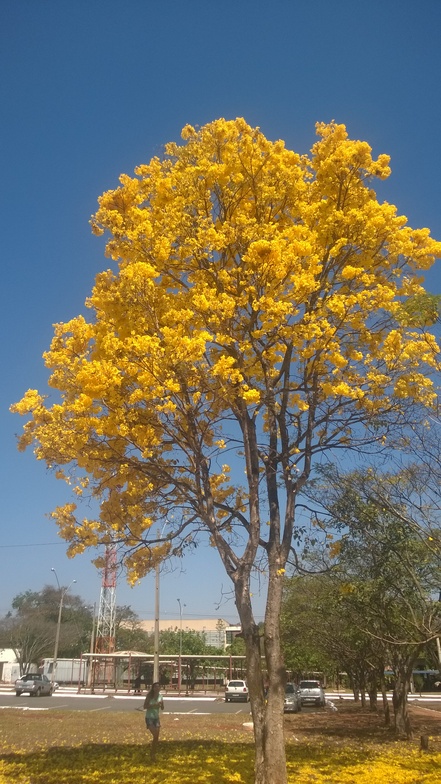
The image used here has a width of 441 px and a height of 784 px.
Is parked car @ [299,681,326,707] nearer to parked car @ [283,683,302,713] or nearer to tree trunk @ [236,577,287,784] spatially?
parked car @ [283,683,302,713]

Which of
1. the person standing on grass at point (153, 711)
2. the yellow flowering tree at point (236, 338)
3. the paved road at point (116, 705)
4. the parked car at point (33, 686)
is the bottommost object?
the paved road at point (116, 705)

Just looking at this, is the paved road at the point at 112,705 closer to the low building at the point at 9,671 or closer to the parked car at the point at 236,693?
the parked car at the point at 236,693

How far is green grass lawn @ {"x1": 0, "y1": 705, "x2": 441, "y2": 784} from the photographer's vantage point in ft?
31.3

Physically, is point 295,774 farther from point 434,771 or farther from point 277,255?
point 277,255

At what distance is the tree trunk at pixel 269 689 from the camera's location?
7.56 meters

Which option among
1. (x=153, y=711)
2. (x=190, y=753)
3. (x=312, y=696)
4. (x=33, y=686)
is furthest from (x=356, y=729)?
(x=33, y=686)

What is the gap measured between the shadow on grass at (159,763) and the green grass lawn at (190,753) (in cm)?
2

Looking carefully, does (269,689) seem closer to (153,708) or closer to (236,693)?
(153,708)

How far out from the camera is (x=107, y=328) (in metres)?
8.89

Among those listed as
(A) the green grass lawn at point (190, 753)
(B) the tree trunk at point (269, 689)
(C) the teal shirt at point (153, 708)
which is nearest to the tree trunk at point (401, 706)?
(A) the green grass lawn at point (190, 753)

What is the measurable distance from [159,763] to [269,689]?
15.7 ft

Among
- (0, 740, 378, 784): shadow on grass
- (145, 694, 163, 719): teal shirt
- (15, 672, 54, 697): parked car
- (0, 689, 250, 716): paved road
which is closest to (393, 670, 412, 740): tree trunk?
(0, 740, 378, 784): shadow on grass

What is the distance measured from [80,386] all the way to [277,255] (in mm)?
3284

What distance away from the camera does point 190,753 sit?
12.8 meters
